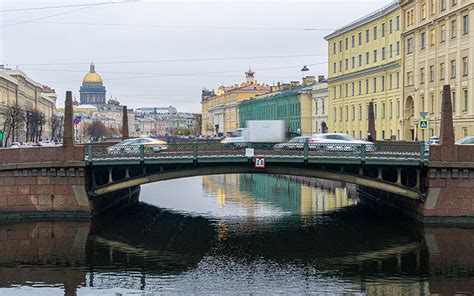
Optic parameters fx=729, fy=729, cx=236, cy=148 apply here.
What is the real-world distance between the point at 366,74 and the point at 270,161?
50610 millimetres

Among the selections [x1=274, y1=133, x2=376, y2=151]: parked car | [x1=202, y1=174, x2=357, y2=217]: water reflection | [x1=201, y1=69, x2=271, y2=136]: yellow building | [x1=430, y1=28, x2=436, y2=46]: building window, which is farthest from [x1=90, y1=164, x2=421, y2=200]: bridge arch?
[x1=201, y1=69, x2=271, y2=136]: yellow building

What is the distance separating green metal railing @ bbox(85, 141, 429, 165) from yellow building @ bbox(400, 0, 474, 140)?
2215 centimetres

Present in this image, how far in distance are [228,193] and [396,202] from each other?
18496mm

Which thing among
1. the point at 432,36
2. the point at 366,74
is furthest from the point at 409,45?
the point at 366,74

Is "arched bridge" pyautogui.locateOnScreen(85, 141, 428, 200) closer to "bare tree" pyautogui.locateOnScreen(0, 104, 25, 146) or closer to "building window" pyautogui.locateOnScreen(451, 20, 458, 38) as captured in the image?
"building window" pyautogui.locateOnScreen(451, 20, 458, 38)

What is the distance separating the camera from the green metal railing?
125 ft

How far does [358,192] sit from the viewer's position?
5459 centimetres

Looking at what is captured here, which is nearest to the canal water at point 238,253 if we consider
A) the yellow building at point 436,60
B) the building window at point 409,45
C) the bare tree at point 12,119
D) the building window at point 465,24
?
the yellow building at point 436,60

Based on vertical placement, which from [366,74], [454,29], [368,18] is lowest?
[366,74]

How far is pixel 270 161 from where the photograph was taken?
1533 inches

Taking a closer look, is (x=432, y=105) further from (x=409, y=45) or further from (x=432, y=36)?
(x=409, y=45)

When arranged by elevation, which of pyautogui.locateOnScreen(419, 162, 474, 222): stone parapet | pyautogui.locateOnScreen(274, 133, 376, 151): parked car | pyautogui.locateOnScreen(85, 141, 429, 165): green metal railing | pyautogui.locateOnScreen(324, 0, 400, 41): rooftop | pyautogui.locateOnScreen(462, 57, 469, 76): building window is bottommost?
pyautogui.locateOnScreen(419, 162, 474, 222): stone parapet

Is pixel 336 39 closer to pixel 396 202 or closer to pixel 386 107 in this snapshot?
pixel 386 107

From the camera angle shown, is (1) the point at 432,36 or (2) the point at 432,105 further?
(2) the point at 432,105
